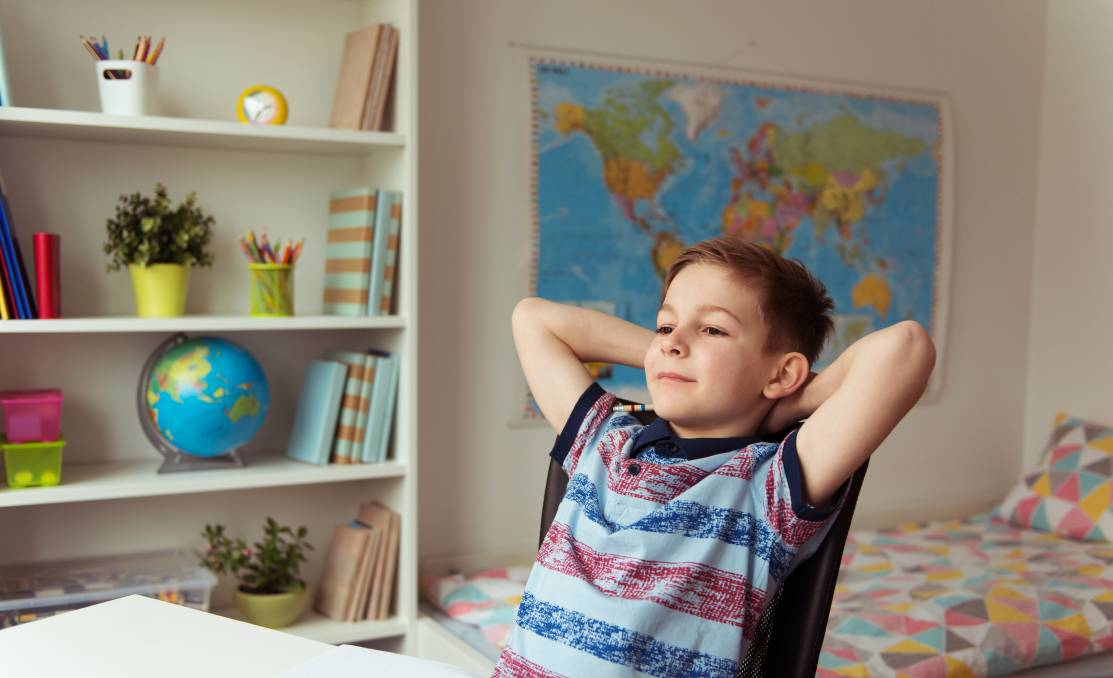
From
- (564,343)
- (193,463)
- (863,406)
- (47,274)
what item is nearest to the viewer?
(863,406)

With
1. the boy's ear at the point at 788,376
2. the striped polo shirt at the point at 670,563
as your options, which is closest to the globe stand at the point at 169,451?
the striped polo shirt at the point at 670,563

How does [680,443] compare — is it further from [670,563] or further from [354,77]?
[354,77]

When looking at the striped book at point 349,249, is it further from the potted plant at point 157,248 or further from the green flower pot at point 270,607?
the green flower pot at point 270,607

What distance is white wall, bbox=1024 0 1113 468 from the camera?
3322 millimetres

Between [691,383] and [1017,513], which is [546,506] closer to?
[691,383]

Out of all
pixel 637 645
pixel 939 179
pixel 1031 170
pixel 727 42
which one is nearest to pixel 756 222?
pixel 727 42

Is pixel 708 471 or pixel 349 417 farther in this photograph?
pixel 349 417

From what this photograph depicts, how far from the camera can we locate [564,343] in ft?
4.94

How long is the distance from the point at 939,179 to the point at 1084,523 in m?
1.07

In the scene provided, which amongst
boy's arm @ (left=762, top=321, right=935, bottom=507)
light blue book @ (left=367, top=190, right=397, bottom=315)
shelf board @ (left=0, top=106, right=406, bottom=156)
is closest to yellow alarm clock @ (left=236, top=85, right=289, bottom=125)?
shelf board @ (left=0, top=106, right=406, bottom=156)

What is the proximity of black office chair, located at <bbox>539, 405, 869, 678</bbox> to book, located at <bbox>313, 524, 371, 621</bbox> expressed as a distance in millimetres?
1265

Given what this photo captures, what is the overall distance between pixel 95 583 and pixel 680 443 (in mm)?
1372

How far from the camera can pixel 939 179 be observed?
3.36m

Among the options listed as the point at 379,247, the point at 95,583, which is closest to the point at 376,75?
the point at 379,247
